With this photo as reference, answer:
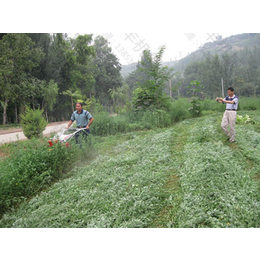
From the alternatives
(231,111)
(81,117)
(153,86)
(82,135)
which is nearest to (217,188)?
(231,111)

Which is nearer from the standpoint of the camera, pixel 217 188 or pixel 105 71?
pixel 217 188

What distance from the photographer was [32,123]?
222 inches

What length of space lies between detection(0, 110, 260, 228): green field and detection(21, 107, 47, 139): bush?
2508 mm

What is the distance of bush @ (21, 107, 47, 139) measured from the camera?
5570 millimetres

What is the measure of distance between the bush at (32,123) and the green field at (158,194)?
8.23ft

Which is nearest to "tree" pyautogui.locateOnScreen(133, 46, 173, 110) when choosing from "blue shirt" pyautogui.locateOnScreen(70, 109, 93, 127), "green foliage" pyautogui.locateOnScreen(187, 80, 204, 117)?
"green foliage" pyautogui.locateOnScreen(187, 80, 204, 117)

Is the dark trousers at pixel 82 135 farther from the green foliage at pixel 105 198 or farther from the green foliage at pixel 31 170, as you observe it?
the green foliage at pixel 105 198

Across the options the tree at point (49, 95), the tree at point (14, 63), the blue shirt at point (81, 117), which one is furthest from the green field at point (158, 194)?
the tree at point (14, 63)

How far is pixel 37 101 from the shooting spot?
6.16 meters

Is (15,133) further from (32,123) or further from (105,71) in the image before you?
(105,71)

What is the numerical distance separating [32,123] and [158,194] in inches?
182

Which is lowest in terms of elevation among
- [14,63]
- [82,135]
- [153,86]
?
[82,135]

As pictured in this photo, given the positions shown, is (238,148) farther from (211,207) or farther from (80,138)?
(80,138)

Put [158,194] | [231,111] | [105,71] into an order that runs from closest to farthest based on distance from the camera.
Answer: [158,194] < [231,111] < [105,71]
